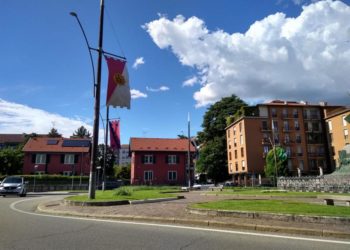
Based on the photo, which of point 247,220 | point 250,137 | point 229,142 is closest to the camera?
point 247,220

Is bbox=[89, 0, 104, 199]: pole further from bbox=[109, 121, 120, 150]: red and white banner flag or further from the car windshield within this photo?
the car windshield

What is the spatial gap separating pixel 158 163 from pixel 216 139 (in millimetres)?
16435

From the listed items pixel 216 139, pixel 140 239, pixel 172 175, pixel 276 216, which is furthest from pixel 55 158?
pixel 140 239

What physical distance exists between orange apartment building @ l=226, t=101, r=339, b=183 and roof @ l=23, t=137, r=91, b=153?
1179 inches

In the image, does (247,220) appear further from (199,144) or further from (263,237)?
(199,144)

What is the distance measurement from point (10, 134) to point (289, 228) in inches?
5460

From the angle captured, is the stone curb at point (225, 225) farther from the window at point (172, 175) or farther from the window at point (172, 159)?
the window at point (172, 159)

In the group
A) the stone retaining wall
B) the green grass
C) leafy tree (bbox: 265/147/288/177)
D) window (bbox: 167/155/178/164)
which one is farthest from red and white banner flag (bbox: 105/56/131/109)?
window (bbox: 167/155/178/164)

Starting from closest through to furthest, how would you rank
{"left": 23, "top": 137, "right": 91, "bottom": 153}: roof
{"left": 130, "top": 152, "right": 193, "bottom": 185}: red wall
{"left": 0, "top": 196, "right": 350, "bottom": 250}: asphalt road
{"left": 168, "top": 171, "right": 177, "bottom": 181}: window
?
{"left": 0, "top": 196, "right": 350, "bottom": 250}: asphalt road, {"left": 23, "top": 137, "right": 91, "bottom": 153}: roof, {"left": 130, "top": 152, "right": 193, "bottom": 185}: red wall, {"left": 168, "top": 171, "right": 177, "bottom": 181}: window

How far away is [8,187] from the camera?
29484mm

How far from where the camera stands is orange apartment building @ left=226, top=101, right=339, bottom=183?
218 feet

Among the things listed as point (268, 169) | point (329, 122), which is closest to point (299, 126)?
point (329, 122)

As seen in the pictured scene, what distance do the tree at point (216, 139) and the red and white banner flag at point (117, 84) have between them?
2118 inches

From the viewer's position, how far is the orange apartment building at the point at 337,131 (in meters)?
65.3
